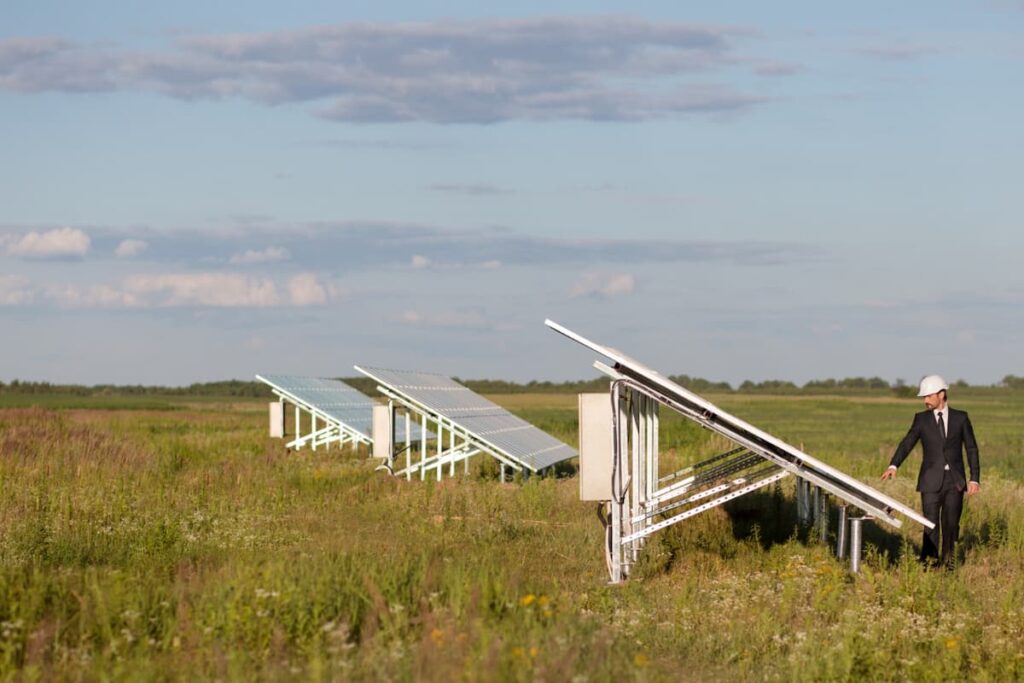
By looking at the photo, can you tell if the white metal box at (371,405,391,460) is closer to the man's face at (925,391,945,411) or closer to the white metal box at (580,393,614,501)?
the white metal box at (580,393,614,501)

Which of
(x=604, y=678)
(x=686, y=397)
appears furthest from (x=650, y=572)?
(x=604, y=678)

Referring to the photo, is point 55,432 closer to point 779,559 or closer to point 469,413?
point 469,413

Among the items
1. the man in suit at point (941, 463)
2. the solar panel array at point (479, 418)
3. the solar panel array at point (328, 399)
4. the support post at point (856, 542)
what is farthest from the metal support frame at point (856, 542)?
the solar panel array at point (328, 399)

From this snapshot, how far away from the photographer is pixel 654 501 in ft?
41.2

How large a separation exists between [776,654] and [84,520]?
25.2 ft

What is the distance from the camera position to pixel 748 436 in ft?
38.2

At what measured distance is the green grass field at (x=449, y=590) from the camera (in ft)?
24.7

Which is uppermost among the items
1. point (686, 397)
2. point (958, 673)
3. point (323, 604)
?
point (686, 397)

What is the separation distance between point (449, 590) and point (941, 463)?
5.62 m

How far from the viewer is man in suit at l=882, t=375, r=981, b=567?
12469 millimetres

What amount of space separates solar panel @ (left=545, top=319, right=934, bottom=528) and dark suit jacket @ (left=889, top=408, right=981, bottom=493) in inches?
43.8

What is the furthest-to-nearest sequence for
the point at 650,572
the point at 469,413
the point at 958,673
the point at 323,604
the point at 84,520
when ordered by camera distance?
the point at 469,413, the point at 84,520, the point at 650,572, the point at 958,673, the point at 323,604

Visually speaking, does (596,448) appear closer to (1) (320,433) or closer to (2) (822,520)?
(2) (822,520)

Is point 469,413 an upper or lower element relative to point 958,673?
A: upper
